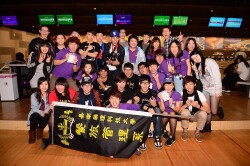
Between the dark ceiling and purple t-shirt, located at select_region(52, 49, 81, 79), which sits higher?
the dark ceiling

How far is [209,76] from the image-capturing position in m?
4.06

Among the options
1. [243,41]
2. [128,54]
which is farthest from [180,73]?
[243,41]

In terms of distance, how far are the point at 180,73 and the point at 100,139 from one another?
2260 millimetres

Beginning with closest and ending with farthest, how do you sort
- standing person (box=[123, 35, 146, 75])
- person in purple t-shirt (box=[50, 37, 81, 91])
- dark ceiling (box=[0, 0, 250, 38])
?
person in purple t-shirt (box=[50, 37, 81, 91]), standing person (box=[123, 35, 146, 75]), dark ceiling (box=[0, 0, 250, 38])

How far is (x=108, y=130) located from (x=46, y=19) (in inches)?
344

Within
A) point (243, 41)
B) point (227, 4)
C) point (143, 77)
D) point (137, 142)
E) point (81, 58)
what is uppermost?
point (227, 4)

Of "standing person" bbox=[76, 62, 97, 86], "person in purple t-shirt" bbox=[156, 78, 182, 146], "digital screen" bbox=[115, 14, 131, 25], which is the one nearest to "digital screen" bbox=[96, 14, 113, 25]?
"digital screen" bbox=[115, 14, 131, 25]

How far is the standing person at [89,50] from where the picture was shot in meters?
4.22

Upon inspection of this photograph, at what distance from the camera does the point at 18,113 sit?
4.70 m

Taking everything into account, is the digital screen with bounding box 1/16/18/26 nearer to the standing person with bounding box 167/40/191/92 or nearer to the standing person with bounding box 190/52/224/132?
the standing person with bounding box 167/40/191/92

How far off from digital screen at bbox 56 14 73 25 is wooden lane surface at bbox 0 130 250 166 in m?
7.36

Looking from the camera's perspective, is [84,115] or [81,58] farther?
[81,58]

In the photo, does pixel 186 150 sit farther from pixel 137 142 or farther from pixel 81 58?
pixel 81 58

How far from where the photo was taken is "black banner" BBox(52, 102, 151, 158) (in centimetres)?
302
